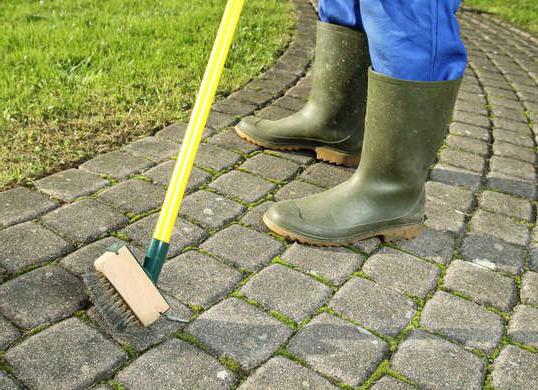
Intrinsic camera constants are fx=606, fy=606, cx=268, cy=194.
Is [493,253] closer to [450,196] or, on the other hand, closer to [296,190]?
[450,196]

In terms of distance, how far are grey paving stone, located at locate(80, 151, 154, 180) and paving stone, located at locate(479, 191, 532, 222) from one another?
1.49 metres

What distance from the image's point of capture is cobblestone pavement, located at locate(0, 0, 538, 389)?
165cm

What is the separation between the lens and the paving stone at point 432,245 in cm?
224

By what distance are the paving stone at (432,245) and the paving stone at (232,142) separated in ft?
3.12

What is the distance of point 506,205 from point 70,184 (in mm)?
1865

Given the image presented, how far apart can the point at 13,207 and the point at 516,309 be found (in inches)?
72.0

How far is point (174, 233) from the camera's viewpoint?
2.21m

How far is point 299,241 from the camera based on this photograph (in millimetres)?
2236

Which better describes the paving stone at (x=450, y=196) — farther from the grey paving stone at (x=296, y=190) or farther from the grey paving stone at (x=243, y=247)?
the grey paving stone at (x=243, y=247)

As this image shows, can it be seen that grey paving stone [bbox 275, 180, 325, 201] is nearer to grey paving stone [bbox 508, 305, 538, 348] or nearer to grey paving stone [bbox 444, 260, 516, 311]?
grey paving stone [bbox 444, 260, 516, 311]

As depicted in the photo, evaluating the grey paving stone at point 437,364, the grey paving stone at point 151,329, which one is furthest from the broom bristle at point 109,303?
the grey paving stone at point 437,364

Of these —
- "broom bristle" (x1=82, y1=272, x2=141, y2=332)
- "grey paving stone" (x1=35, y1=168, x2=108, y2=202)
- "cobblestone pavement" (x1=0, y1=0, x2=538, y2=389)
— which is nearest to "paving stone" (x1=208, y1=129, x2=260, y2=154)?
"cobblestone pavement" (x1=0, y1=0, x2=538, y2=389)

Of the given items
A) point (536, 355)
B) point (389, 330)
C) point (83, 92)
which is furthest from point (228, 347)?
point (83, 92)

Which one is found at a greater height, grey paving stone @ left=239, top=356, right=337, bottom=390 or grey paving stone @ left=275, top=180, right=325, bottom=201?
grey paving stone @ left=275, top=180, right=325, bottom=201
